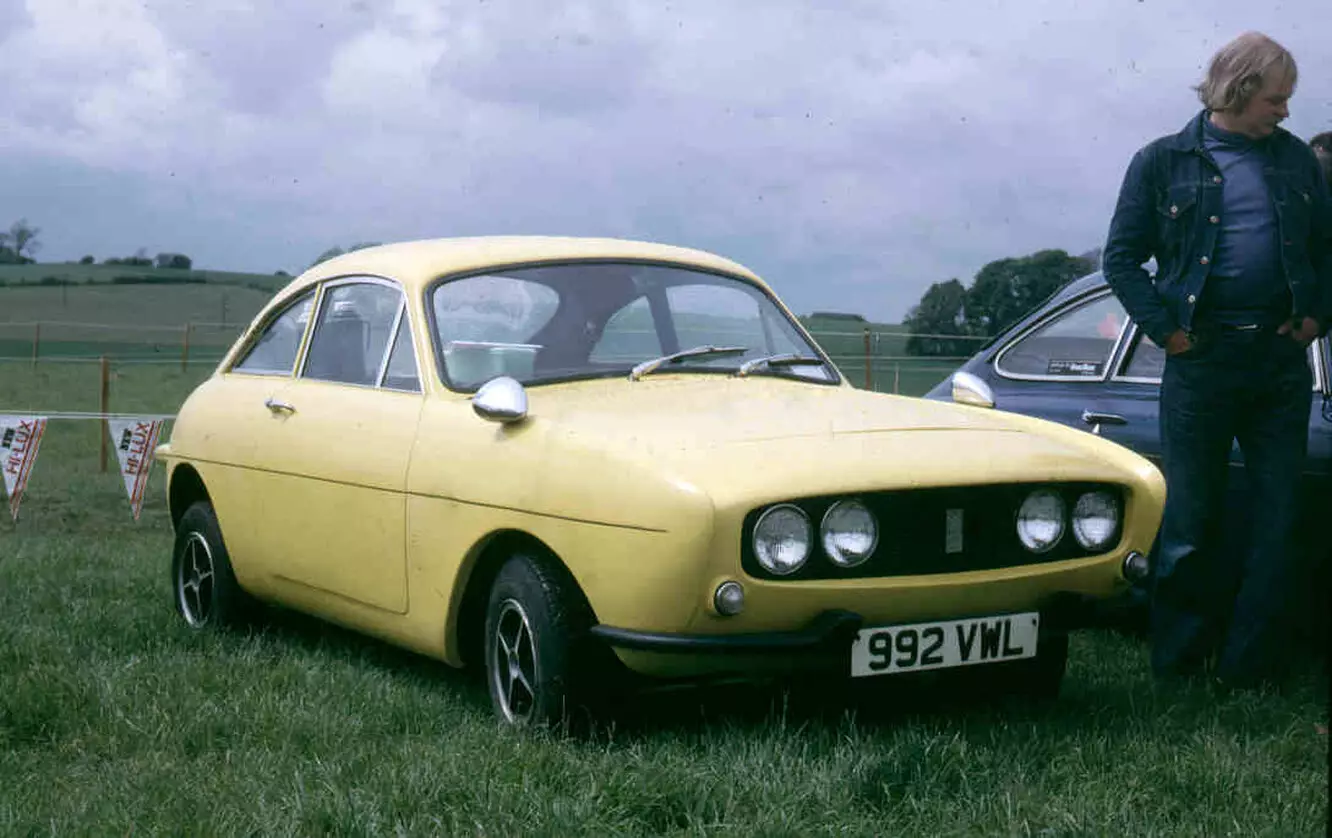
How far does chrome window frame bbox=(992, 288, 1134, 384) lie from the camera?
21.6ft

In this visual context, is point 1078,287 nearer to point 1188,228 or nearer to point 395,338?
point 1188,228

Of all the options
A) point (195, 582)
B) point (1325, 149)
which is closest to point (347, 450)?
point (195, 582)

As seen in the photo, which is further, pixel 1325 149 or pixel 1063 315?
pixel 1063 315

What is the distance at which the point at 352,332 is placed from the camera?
20.0 ft

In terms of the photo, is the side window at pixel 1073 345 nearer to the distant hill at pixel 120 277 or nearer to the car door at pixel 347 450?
the car door at pixel 347 450

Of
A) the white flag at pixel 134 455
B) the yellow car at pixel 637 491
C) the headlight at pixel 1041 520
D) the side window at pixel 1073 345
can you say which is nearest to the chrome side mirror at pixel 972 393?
the yellow car at pixel 637 491

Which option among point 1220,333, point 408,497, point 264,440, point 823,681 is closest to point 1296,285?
point 1220,333

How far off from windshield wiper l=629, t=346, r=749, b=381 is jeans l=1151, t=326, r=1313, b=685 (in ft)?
4.50

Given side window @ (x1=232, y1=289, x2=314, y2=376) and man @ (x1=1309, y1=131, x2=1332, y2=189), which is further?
side window @ (x1=232, y1=289, x2=314, y2=376)

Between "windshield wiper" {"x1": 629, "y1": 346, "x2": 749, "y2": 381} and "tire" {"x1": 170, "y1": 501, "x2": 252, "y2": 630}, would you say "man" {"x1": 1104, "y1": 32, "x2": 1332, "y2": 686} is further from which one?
"tire" {"x1": 170, "y1": 501, "x2": 252, "y2": 630}

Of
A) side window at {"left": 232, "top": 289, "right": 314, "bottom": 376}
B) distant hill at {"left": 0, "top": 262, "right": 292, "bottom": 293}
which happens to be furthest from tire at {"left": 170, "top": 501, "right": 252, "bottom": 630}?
distant hill at {"left": 0, "top": 262, "right": 292, "bottom": 293}

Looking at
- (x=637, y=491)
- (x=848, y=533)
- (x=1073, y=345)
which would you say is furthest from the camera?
(x=1073, y=345)

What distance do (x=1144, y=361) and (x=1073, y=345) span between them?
13.5 inches

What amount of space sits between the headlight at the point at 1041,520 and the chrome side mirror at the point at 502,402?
135 cm
